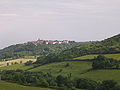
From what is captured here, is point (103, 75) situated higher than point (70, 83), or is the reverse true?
point (103, 75)

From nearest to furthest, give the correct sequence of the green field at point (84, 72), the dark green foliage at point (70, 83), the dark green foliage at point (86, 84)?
the dark green foliage at point (70, 83)
the dark green foliage at point (86, 84)
the green field at point (84, 72)

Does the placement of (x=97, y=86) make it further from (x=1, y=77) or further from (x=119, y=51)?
(x=119, y=51)

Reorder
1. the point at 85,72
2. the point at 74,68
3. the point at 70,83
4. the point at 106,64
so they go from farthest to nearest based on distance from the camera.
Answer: the point at 74,68, the point at 85,72, the point at 106,64, the point at 70,83

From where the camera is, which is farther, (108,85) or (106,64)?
(106,64)

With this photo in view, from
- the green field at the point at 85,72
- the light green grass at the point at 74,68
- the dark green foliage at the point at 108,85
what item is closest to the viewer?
the dark green foliage at the point at 108,85

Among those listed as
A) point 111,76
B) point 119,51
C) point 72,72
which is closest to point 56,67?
point 72,72

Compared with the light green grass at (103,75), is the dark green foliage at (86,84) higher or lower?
lower

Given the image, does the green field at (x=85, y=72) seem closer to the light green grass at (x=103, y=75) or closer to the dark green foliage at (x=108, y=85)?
the light green grass at (x=103, y=75)

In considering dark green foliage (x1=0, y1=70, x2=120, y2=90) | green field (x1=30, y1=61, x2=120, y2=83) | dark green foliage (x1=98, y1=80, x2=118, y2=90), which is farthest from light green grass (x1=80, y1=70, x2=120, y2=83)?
dark green foliage (x1=98, y1=80, x2=118, y2=90)

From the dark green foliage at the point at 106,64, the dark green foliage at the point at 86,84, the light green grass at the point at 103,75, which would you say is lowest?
the dark green foliage at the point at 86,84

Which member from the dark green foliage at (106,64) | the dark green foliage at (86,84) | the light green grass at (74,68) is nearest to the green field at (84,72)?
the light green grass at (74,68)

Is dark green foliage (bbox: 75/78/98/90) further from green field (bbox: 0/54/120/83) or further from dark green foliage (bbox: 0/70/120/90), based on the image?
green field (bbox: 0/54/120/83)

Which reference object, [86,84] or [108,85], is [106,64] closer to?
[86,84]

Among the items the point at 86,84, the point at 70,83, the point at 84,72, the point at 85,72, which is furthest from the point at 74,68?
the point at 86,84
